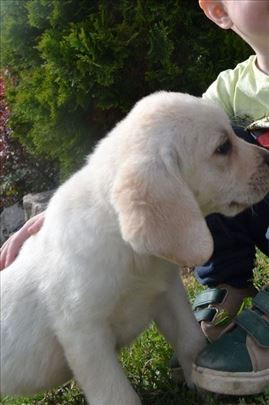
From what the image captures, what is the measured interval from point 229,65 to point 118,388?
3132 mm

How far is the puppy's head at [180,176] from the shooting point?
259 cm

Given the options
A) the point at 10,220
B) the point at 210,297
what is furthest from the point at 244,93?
the point at 10,220

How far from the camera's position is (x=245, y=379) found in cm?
288

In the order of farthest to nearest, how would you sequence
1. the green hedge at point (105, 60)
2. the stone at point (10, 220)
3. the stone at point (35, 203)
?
the stone at point (10, 220), the stone at point (35, 203), the green hedge at point (105, 60)

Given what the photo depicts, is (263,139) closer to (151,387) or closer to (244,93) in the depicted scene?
(244,93)

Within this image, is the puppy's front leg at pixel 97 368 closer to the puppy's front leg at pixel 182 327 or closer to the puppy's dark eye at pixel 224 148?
the puppy's front leg at pixel 182 327

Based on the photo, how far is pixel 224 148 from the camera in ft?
9.55

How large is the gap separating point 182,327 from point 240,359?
315mm

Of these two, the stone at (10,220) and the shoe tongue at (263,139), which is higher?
the shoe tongue at (263,139)

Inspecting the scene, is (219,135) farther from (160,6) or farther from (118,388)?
(160,6)

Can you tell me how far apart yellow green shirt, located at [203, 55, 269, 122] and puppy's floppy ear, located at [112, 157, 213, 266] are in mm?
1090

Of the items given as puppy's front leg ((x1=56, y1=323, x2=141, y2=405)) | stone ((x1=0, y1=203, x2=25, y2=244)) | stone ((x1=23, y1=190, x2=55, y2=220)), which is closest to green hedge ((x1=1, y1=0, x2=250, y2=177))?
stone ((x1=23, y1=190, x2=55, y2=220))

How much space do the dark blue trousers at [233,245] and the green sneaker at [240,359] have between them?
587 mm

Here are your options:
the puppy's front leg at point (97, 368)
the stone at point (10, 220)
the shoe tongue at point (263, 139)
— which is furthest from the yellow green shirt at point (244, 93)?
the stone at point (10, 220)
